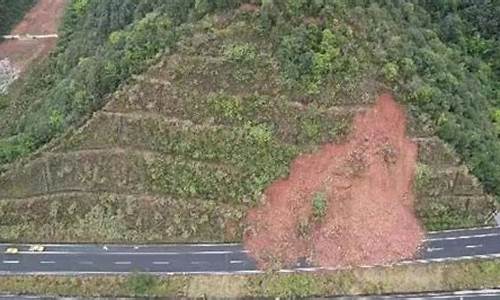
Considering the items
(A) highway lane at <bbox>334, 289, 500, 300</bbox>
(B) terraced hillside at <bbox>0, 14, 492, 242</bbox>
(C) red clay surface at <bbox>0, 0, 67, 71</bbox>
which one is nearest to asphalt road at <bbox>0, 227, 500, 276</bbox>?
(B) terraced hillside at <bbox>0, 14, 492, 242</bbox>

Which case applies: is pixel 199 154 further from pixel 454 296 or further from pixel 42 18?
pixel 42 18

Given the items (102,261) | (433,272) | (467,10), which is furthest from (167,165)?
(467,10)

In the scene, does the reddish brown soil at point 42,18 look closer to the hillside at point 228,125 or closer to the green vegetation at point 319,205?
the hillside at point 228,125

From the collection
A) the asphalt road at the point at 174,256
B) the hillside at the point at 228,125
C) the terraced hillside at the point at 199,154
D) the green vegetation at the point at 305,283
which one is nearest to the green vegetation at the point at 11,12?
the hillside at the point at 228,125

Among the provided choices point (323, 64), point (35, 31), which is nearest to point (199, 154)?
point (323, 64)

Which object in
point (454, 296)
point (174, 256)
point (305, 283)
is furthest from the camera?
point (174, 256)
